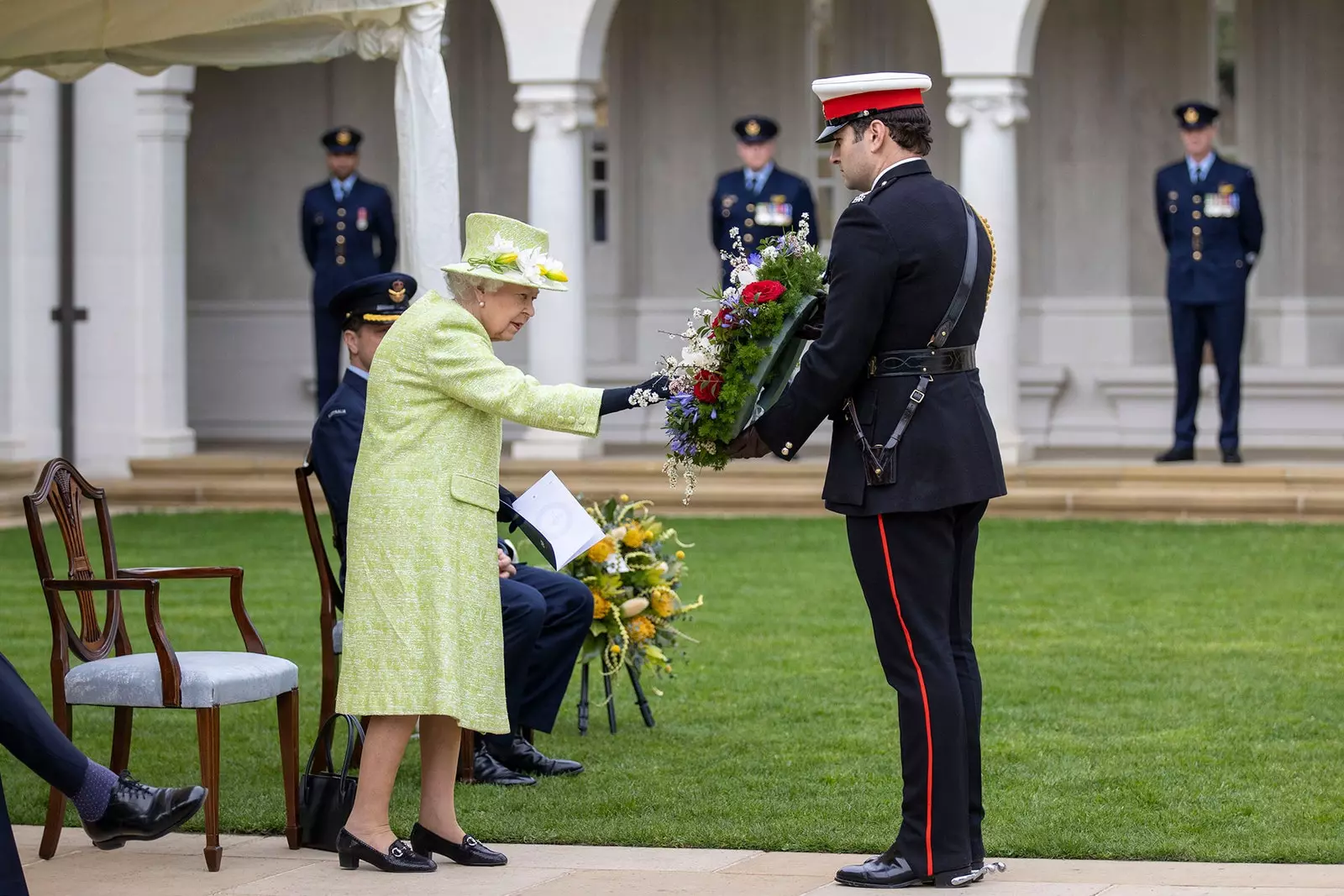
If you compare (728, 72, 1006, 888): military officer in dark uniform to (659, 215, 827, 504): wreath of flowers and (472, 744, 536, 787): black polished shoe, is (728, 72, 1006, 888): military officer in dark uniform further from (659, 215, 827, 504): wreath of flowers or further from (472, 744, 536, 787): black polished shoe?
(472, 744, 536, 787): black polished shoe

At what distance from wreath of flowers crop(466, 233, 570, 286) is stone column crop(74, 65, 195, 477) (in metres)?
10.6

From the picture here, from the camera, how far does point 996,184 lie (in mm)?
14836

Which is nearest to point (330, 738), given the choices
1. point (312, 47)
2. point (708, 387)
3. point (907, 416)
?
point (708, 387)

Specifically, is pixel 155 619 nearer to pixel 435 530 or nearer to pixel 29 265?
pixel 435 530

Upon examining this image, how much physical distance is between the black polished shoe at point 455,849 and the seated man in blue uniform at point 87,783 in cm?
58

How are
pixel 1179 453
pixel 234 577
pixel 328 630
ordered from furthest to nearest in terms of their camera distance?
pixel 1179 453, pixel 328 630, pixel 234 577

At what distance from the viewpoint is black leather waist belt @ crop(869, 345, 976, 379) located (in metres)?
5.25

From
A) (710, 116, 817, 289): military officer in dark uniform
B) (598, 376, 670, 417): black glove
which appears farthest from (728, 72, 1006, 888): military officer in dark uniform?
(710, 116, 817, 289): military officer in dark uniform

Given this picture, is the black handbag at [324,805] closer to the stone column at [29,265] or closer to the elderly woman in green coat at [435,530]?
the elderly woman in green coat at [435,530]

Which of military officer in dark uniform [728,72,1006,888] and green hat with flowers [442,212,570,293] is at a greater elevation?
green hat with flowers [442,212,570,293]

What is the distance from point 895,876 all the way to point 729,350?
133 cm

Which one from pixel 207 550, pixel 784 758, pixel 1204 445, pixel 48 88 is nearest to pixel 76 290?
pixel 48 88

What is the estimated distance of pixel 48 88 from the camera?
1546cm

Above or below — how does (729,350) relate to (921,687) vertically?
above
